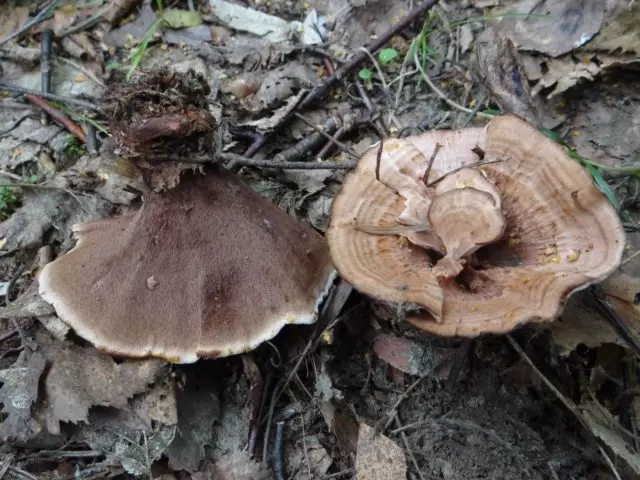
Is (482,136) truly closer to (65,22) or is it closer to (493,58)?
(493,58)

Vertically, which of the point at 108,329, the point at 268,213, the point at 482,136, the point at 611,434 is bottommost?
the point at 108,329

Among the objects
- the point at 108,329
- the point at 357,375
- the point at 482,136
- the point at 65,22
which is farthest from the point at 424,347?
the point at 65,22

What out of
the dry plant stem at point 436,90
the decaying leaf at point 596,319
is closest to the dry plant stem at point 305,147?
the dry plant stem at point 436,90

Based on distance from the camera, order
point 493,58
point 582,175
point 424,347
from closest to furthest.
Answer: point 582,175
point 424,347
point 493,58

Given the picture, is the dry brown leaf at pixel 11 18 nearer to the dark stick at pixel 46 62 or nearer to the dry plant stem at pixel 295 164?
the dark stick at pixel 46 62

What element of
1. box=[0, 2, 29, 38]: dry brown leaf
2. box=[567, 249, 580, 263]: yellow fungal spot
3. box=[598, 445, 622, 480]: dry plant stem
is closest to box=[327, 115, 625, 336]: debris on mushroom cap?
box=[567, 249, 580, 263]: yellow fungal spot

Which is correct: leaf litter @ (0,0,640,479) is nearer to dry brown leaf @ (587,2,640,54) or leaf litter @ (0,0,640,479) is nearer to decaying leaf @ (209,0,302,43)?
dry brown leaf @ (587,2,640,54)
